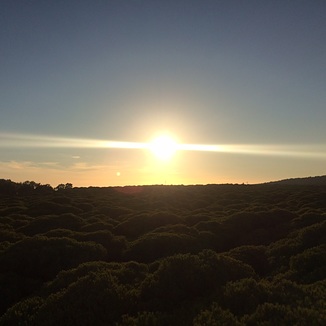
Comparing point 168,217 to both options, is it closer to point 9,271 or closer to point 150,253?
point 150,253

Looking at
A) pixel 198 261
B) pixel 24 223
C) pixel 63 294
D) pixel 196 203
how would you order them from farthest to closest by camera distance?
pixel 196 203
pixel 24 223
pixel 198 261
pixel 63 294

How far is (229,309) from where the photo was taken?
13.9 m

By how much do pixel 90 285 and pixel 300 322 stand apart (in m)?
9.48

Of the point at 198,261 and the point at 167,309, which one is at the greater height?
the point at 198,261

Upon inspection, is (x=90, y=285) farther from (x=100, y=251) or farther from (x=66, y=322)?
(x=100, y=251)

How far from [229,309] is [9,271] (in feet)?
49.3

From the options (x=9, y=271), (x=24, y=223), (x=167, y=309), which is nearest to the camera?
(x=167, y=309)

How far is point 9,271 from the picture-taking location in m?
22.0

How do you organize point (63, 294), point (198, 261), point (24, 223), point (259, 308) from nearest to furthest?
point (259, 308)
point (63, 294)
point (198, 261)
point (24, 223)

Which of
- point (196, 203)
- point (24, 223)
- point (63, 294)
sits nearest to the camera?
point (63, 294)

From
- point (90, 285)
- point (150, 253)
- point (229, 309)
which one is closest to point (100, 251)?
point (150, 253)

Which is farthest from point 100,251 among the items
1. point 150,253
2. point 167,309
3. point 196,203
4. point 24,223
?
point 196,203

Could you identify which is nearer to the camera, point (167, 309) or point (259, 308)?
point (259, 308)

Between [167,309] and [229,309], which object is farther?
[167,309]
